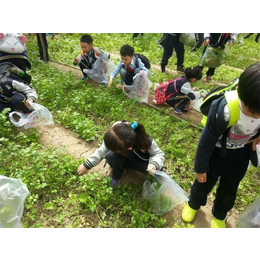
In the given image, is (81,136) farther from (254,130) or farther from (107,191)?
(254,130)

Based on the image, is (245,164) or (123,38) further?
(123,38)

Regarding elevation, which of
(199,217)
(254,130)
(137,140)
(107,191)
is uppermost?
(254,130)

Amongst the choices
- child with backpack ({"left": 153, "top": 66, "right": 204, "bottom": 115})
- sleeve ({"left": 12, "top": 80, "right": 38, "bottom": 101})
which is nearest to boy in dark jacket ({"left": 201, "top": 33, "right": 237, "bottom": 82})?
child with backpack ({"left": 153, "top": 66, "right": 204, "bottom": 115})

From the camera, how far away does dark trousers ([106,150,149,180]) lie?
231cm

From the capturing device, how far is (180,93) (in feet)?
12.8

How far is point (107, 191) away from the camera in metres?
2.29

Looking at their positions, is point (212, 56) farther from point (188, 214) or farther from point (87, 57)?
point (188, 214)

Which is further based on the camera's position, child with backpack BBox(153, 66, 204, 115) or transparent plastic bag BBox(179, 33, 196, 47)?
transparent plastic bag BBox(179, 33, 196, 47)

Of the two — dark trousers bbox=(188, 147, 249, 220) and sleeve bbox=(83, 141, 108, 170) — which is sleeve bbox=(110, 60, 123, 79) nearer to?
sleeve bbox=(83, 141, 108, 170)

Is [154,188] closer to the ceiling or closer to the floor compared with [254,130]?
closer to the floor

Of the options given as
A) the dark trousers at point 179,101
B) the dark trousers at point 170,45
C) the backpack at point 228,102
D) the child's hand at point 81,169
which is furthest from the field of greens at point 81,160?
the backpack at point 228,102

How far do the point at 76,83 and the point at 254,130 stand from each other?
347 cm

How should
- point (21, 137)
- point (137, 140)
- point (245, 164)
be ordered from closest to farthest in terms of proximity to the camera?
point (245, 164) → point (137, 140) → point (21, 137)

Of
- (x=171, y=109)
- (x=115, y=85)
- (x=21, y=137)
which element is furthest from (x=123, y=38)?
(x=21, y=137)
